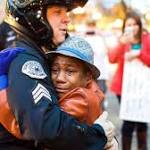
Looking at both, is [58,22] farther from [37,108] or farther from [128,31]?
[128,31]

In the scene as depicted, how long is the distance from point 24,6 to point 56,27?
0.58 ft

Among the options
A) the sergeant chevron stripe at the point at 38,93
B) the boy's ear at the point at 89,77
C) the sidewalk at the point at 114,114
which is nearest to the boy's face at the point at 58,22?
the boy's ear at the point at 89,77

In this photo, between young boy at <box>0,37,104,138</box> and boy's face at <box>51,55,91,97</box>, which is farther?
boy's face at <box>51,55,91,97</box>

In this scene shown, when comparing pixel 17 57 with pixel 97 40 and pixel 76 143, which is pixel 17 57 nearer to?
pixel 76 143

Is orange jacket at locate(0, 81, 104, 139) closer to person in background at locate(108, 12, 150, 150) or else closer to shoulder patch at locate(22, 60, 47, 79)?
shoulder patch at locate(22, 60, 47, 79)

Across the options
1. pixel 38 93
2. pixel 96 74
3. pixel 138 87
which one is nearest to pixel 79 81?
pixel 96 74

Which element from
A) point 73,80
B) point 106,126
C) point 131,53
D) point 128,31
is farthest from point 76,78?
point 128,31

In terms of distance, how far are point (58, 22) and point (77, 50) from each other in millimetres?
159

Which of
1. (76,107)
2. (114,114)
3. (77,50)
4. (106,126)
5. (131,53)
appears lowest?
(114,114)

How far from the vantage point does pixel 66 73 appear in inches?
97.0

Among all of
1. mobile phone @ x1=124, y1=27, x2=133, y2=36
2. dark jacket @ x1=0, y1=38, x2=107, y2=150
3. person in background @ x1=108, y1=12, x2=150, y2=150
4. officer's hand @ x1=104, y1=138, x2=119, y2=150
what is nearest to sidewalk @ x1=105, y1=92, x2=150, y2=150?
person in background @ x1=108, y1=12, x2=150, y2=150

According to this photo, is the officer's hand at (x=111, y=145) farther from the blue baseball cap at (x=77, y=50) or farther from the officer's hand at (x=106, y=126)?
the blue baseball cap at (x=77, y=50)

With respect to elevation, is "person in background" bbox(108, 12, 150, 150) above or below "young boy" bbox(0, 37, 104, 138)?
below

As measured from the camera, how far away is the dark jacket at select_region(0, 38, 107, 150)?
7.16 ft
